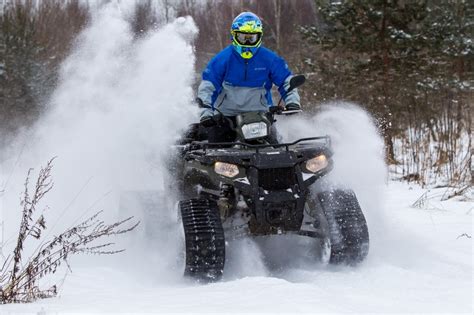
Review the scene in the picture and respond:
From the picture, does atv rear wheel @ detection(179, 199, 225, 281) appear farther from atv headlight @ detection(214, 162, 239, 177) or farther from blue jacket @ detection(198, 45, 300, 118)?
blue jacket @ detection(198, 45, 300, 118)

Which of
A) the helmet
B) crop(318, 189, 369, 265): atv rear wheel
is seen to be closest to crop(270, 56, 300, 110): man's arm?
the helmet

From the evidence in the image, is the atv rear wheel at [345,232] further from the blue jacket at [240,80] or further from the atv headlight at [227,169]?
the blue jacket at [240,80]

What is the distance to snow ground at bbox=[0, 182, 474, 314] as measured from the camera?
3.91 m

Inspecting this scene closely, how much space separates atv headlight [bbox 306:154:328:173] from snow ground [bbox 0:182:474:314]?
814 mm

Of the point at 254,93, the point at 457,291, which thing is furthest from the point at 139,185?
the point at 457,291

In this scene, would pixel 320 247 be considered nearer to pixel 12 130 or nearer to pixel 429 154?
pixel 429 154

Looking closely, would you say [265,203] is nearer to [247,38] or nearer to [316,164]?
[316,164]

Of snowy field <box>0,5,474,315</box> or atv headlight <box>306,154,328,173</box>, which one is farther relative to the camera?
atv headlight <box>306,154,328,173</box>

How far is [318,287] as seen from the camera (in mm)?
4555

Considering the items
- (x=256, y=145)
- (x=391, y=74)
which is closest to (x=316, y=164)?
(x=256, y=145)

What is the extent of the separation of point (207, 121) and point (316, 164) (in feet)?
3.72

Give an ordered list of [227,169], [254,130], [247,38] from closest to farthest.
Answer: [227,169]
[254,130]
[247,38]

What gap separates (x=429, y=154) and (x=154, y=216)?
5692 mm

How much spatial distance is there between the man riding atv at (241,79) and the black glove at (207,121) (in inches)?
7.2
